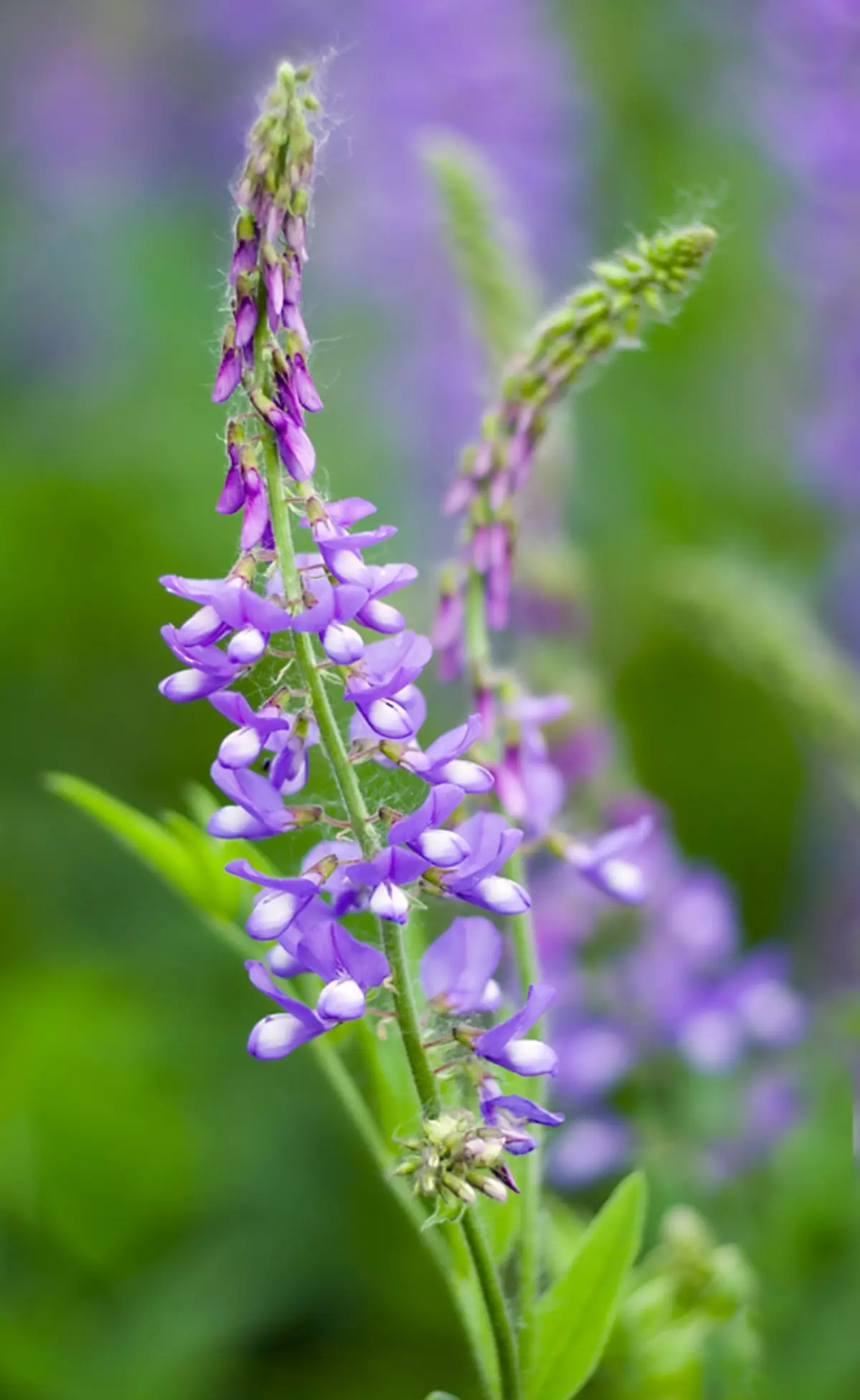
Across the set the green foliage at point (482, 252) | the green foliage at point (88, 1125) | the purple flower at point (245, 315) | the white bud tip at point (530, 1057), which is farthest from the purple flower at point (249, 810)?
the green foliage at point (88, 1125)

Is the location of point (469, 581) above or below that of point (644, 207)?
below

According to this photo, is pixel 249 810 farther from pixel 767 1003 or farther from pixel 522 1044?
pixel 767 1003

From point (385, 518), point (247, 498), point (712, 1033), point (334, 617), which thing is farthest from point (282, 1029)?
point (385, 518)

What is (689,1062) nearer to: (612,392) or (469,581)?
(469,581)

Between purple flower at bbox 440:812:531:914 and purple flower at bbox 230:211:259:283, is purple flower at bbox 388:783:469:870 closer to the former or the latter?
purple flower at bbox 440:812:531:914

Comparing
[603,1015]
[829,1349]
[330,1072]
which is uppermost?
[330,1072]

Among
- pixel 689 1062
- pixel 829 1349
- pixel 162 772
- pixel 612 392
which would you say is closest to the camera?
pixel 829 1349

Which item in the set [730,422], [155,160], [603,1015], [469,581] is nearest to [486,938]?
[469,581]

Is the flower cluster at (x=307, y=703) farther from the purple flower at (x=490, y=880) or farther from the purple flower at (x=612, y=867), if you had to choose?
the purple flower at (x=612, y=867)
